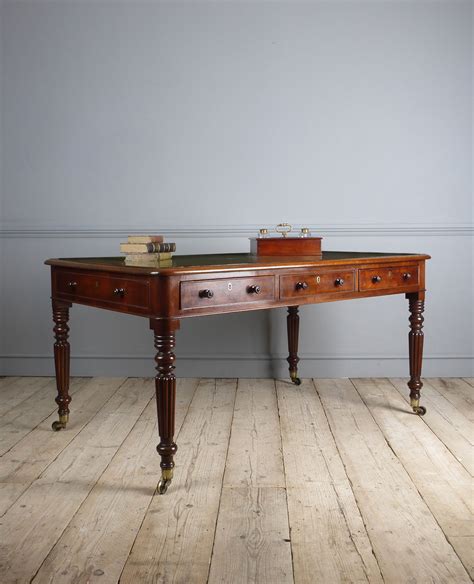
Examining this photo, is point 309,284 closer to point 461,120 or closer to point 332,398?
point 332,398

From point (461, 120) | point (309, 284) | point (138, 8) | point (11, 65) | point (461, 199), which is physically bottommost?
point (309, 284)

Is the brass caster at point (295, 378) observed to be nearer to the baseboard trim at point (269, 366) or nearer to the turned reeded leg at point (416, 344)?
the baseboard trim at point (269, 366)

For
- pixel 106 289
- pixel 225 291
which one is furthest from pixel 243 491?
pixel 106 289

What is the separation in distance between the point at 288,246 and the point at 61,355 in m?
1.26

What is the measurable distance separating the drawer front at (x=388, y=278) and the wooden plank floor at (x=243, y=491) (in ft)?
2.37

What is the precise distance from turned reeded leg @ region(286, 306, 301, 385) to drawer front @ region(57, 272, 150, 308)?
1553mm

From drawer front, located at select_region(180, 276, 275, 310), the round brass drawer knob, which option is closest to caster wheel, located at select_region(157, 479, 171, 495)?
drawer front, located at select_region(180, 276, 275, 310)

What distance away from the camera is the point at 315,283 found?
3.04 meters

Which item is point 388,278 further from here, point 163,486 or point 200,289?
point 163,486

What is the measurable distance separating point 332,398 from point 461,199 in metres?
1.63

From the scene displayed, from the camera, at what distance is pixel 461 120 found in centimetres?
432

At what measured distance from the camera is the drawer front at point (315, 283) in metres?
2.91

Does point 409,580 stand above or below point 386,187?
below

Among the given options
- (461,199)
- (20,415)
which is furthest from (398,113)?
(20,415)
